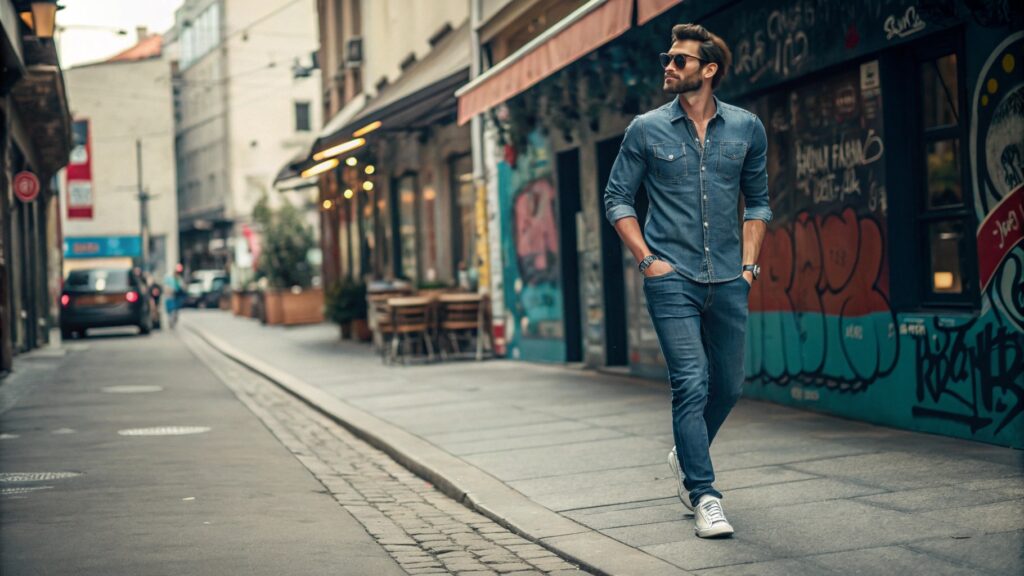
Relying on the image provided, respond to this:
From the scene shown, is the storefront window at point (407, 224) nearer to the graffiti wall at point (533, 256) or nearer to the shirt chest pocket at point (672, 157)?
the graffiti wall at point (533, 256)

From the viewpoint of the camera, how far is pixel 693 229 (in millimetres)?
5637

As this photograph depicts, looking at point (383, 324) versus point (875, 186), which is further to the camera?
point (383, 324)

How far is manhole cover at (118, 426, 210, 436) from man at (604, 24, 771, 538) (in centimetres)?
616

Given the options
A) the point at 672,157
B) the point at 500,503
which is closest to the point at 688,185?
the point at 672,157

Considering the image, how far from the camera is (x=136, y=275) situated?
32.7m

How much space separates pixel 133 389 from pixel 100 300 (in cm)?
1696

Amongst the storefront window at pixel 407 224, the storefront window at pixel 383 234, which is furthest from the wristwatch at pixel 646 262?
the storefront window at pixel 383 234

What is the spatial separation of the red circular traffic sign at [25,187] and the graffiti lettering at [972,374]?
18.0 metres

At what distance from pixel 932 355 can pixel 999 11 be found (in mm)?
1987

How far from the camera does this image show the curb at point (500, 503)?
533cm

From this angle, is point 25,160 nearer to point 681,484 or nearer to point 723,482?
point 723,482

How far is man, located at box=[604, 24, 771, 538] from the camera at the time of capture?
18.4ft

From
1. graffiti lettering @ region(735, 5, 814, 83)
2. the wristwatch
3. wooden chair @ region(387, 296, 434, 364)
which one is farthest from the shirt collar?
wooden chair @ region(387, 296, 434, 364)

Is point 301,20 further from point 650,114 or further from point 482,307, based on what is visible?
point 650,114
